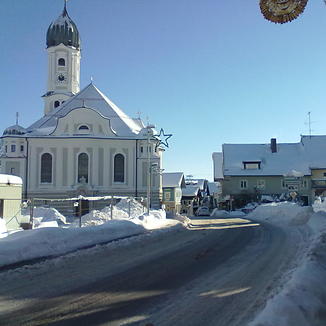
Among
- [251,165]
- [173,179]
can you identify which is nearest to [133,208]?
[251,165]

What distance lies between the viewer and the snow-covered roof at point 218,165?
70812mm

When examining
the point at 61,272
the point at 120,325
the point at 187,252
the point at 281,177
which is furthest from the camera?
the point at 281,177

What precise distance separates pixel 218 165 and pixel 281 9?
65.9m

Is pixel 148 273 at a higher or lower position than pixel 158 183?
lower

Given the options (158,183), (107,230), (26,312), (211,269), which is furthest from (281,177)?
(26,312)

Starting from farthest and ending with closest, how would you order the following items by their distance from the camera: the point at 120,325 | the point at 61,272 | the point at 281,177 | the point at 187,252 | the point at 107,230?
1. the point at 281,177
2. the point at 107,230
3. the point at 187,252
4. the point at 61,272
5. the point at 120,325

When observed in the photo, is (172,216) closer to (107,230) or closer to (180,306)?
(107,230)

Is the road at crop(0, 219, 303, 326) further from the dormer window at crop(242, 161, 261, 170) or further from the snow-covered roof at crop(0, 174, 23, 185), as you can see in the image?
the dormer window at crop(242, 161, 261, 170)

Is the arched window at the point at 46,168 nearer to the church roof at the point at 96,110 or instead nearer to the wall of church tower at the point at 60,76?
the church roof at the point at 96,110

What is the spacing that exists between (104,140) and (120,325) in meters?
48.2

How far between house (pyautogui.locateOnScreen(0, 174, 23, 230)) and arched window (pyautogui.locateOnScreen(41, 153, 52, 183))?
104ft

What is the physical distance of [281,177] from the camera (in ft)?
208

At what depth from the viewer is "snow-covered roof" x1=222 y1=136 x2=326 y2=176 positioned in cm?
6425

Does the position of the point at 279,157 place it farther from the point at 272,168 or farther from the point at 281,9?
the point at 281,9
